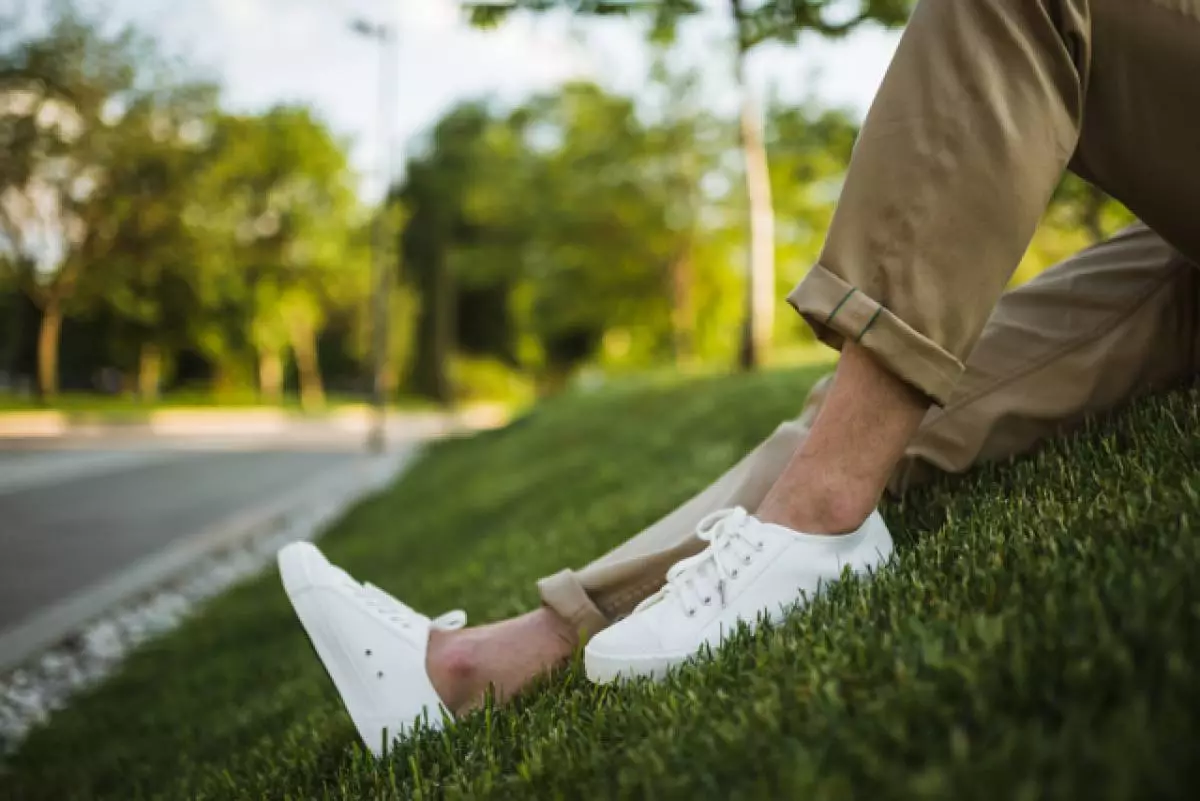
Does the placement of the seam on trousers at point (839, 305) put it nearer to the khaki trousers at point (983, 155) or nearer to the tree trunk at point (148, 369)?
the khaki trousers at point (983, 155)

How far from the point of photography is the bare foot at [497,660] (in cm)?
179

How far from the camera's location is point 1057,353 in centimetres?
182

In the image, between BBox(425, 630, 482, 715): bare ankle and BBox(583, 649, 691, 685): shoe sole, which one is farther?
BBox(425, 630, 482, 715): bare ankle

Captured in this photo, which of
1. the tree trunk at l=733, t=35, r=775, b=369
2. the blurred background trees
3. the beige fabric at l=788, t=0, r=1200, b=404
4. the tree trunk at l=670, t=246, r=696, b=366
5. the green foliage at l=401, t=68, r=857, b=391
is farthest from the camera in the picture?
the tree trunk at l=670, t=246, r=696, b=366

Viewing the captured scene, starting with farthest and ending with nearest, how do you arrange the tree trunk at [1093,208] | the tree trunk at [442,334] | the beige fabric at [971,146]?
the tree trunk at [442,334]
the tree trunk at [1093,208]
the beige fabric at [971,146]

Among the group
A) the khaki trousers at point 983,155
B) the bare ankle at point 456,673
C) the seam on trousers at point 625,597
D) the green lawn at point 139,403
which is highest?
the khaki trousers at point 983,155

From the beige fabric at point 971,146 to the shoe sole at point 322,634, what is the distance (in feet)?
3.55

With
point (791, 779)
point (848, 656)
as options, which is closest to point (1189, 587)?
point (848, 656)

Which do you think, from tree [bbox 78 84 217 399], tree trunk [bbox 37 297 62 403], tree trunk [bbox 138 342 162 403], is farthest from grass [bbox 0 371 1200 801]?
tree trunk [bbox 138 342 162 403]

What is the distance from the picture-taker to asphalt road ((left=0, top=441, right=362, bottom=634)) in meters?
6.37

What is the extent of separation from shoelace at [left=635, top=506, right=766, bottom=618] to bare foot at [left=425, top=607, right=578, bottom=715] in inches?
11.7

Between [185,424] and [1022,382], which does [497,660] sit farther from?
[185,424]

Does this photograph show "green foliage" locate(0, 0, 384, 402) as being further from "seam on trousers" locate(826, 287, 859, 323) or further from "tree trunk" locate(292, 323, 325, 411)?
"seam on trousers" locate(826, 287, 859, 323)

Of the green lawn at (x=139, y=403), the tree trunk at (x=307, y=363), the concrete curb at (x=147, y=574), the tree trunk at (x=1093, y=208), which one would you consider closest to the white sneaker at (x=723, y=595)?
the concrete curb at (x=147, y=574)
